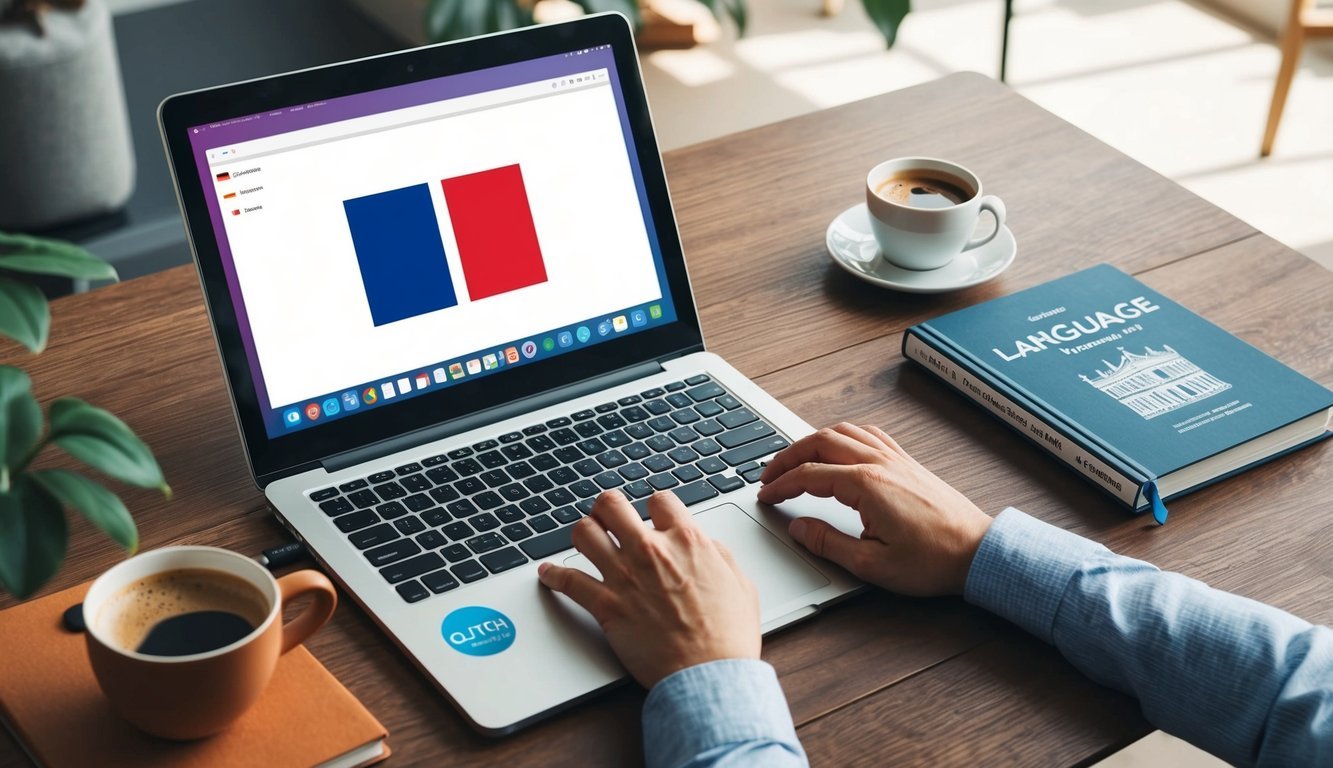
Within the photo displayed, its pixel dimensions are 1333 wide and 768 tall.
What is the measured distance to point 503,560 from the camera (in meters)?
0.92

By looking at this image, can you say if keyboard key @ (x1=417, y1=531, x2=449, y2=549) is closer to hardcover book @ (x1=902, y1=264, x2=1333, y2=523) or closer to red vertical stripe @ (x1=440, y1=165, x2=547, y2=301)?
red vertical stripe @ (x1=440, y1=165, x2=547, y2=301)

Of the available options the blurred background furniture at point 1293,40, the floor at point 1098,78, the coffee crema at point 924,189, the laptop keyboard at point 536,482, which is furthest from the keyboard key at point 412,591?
the blurred background furniture at point 1293,40

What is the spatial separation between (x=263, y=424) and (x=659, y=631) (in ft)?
1.19

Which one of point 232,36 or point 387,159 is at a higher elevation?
point 387,159

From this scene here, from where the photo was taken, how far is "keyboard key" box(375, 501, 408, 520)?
0.96 m

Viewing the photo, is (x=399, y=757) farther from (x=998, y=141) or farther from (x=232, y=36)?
(x=232, y=36)

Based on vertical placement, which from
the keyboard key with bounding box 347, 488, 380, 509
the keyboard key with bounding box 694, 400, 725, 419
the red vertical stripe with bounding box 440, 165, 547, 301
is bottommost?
the keyboard key with bounding box 694, 400, 725, 419

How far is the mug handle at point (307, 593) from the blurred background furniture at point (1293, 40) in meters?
2.97

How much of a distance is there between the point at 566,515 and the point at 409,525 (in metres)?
0.11

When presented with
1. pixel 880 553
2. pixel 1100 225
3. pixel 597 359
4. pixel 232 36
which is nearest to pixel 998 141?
pixel 1100 225

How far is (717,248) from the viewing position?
1342 mm

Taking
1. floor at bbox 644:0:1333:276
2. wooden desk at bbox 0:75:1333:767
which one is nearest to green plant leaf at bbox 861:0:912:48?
wooden desk at bbox 0:75:1333:767

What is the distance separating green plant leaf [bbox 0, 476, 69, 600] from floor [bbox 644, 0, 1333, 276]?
9.13 ft

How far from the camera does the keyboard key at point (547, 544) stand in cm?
93
